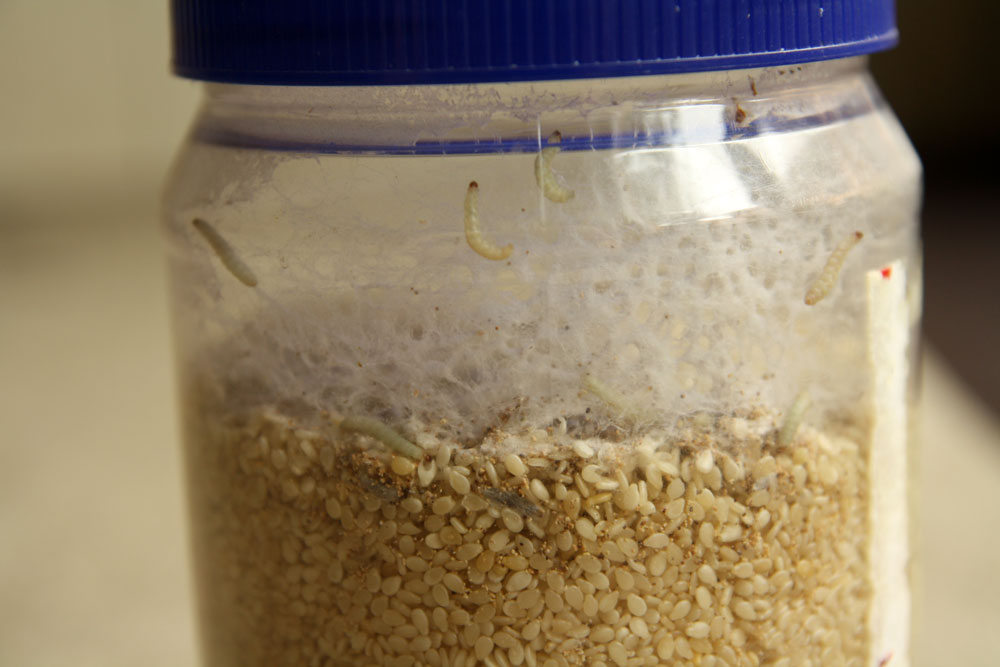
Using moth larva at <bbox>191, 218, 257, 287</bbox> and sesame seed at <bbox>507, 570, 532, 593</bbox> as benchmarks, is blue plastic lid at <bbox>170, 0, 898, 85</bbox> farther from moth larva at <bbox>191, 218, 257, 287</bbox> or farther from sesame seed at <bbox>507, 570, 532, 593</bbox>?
sesame seed at <bbox>507, 570, 532, 593</bbox>

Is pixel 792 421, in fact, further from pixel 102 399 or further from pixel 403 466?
pixel 102 399

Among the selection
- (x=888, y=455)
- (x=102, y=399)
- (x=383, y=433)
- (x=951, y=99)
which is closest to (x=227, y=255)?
(x=383, y=433)

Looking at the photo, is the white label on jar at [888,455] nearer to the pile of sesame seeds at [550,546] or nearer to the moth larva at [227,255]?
the pile of sesame seeds at [550,546]

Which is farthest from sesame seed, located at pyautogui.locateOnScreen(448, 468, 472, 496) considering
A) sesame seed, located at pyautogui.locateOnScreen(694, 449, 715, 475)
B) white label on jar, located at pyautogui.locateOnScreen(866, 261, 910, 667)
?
white label on jar, located at pyautogui.locateOnScreen(866, 261, 910, 667)

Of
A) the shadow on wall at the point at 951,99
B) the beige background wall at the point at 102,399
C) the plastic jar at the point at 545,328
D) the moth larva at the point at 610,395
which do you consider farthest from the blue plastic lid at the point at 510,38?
the shadow on wall at the point at 951,99

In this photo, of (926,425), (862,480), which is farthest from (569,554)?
(926,425)
